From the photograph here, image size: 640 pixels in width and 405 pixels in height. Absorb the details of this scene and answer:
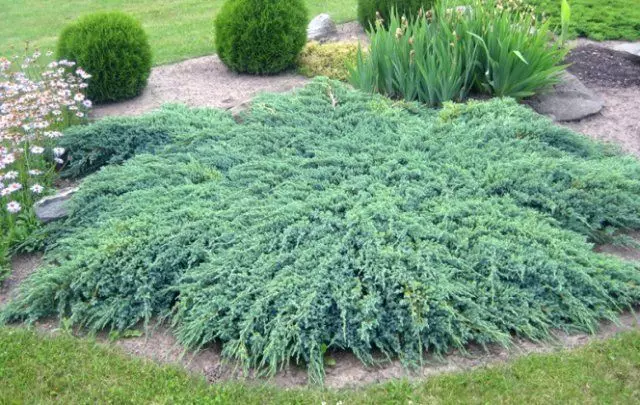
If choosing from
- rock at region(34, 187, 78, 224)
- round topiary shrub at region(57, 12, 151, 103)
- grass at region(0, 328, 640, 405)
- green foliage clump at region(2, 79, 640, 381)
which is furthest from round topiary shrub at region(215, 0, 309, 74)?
grass at region(0, 328, 640, 405)

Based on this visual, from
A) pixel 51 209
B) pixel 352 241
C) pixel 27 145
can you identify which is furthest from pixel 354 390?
pixel 27 145

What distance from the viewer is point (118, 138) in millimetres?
5531

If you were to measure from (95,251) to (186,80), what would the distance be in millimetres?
4189

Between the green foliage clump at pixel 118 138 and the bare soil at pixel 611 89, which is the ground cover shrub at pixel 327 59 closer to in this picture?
the green foliage clump at pixel 118 138

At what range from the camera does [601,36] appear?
8609 millimetres

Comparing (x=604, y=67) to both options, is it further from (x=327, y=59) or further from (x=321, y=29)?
(x=321, y=29)

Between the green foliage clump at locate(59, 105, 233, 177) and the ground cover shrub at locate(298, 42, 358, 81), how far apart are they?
84.7 inches

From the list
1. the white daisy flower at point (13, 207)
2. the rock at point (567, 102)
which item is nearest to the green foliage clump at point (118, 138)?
the white daisy flower at point (13, 207)

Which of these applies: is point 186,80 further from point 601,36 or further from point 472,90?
point 601,36

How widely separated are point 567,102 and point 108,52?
15.7 ft

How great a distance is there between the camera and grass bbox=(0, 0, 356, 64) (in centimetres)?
974

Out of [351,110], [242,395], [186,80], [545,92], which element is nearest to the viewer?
[242,395]

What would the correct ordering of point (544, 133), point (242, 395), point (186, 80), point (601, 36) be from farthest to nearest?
point (601, 36) < point (186, 80) < point (544, 133) < point (242, 395)

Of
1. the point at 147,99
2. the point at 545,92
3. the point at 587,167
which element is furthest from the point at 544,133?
the point at 147,99
